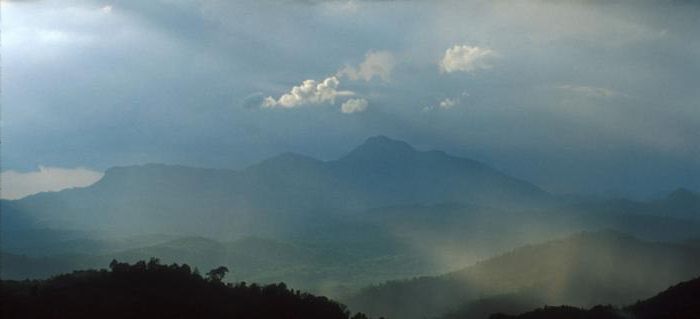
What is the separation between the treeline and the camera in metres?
93.5

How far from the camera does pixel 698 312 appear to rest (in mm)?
137375

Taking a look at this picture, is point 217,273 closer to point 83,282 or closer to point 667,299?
point 83,282

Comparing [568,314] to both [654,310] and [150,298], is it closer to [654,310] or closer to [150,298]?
[654,310]

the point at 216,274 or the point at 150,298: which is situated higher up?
the point at 216,274

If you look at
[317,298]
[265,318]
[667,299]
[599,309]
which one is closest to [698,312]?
[599,309]

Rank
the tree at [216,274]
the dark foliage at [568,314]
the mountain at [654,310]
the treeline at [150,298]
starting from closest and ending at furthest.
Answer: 1. the treeline at [150,298]
2. the tree at [216,274]
3. the mountain at [654,310]
4. the dark foliage at [568,314]

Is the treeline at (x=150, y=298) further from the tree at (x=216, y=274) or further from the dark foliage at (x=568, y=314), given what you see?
the dark foliage at (x=568, y=314)

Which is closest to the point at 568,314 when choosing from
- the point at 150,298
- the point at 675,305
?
the point at 675,305

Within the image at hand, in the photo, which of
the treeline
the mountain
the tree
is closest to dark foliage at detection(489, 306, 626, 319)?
the mountain

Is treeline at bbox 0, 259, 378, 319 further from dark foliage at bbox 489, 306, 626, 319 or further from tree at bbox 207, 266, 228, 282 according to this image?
dark foliage at bbox 489, 306, 626, 319

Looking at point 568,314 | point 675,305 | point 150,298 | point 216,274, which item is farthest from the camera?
point 675,305

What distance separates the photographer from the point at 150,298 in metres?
105

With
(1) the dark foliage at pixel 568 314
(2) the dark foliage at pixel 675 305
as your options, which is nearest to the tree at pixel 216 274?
(1) the dark foliage at pixel 568 314

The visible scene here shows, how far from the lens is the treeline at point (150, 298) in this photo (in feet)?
307
